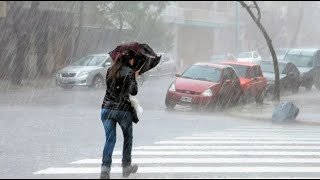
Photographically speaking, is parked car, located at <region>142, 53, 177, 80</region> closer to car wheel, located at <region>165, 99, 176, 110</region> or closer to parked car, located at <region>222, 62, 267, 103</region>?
parked car, located at <region>222, 62, 267, 103</region>

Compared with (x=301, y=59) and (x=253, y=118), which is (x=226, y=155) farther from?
(x=301, y=59)

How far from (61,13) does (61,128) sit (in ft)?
65.5

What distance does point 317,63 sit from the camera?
2936 centimetres

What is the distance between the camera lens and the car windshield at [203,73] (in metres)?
19.9

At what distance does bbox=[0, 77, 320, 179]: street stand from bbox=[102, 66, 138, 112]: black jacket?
1.08m

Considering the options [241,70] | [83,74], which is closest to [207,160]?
[241,70]

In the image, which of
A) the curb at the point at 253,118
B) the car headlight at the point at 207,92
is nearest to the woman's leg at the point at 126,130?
the curb at the point at 253,118

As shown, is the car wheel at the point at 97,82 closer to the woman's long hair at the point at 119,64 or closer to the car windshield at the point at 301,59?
the car windshield at the point at 301,59

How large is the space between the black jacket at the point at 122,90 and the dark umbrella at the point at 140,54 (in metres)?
0.20

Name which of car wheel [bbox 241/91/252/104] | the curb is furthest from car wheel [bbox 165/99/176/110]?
car wheel [bbox 241/91/252/104]

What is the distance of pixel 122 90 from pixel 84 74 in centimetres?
1973

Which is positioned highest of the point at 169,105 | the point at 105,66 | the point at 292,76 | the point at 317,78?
the point at 169,105

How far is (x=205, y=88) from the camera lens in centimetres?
1908

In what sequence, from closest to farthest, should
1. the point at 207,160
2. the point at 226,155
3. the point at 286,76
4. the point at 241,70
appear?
1. the point at 207,160
2. the point at 226,155
3. the point at 241,70
4. the point at 286,76
